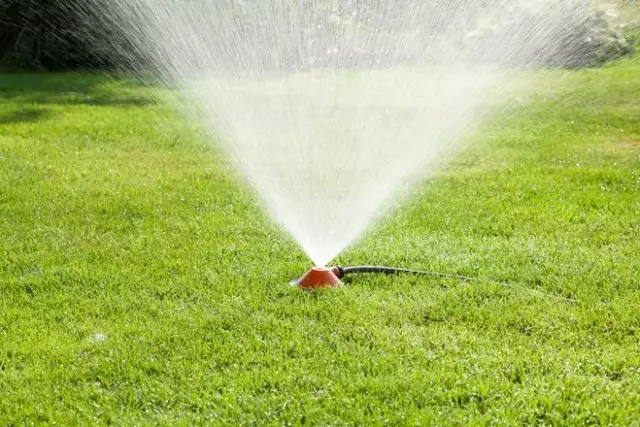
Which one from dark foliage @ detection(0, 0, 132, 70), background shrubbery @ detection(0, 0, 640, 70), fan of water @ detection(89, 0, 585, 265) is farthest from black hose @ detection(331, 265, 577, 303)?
dark foliage @ detection(0, 0, 132, 70)

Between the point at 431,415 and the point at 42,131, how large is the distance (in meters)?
6.52

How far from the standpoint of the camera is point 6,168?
6805 mm

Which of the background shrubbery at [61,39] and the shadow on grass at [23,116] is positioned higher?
the background shrubbery at [61,39]

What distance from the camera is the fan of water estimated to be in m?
6.03

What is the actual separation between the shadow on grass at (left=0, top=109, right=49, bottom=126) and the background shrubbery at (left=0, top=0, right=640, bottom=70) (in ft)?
12.3

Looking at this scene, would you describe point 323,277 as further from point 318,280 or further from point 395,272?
point 395,272

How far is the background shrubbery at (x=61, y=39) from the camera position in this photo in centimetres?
1317

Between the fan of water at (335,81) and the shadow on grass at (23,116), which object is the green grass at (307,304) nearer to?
the fan of water at (335,81)

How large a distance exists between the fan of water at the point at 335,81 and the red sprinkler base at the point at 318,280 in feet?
0.95

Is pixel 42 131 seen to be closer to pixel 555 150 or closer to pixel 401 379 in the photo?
pixel 555 150

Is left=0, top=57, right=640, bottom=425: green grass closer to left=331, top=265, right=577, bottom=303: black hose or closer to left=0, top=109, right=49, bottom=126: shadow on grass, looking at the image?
left=331, top=265, right=577, bottom=303: black hose

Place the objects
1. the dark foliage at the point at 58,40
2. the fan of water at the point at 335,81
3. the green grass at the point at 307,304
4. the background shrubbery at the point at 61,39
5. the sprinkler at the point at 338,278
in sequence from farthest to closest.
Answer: the dark foliage at the point at 58,40 → the background shrubbery at the point at 61,39 → the fan of water at the point at 335,81 → the sprinkler at the point at 338,278 → the green grass at the point at 307,304

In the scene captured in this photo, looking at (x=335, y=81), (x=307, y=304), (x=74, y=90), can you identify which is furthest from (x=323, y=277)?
(x=74, y=90)

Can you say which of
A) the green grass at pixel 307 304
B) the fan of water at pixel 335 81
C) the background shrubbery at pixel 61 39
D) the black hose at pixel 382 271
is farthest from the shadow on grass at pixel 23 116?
the black hose at pixel 382 271
